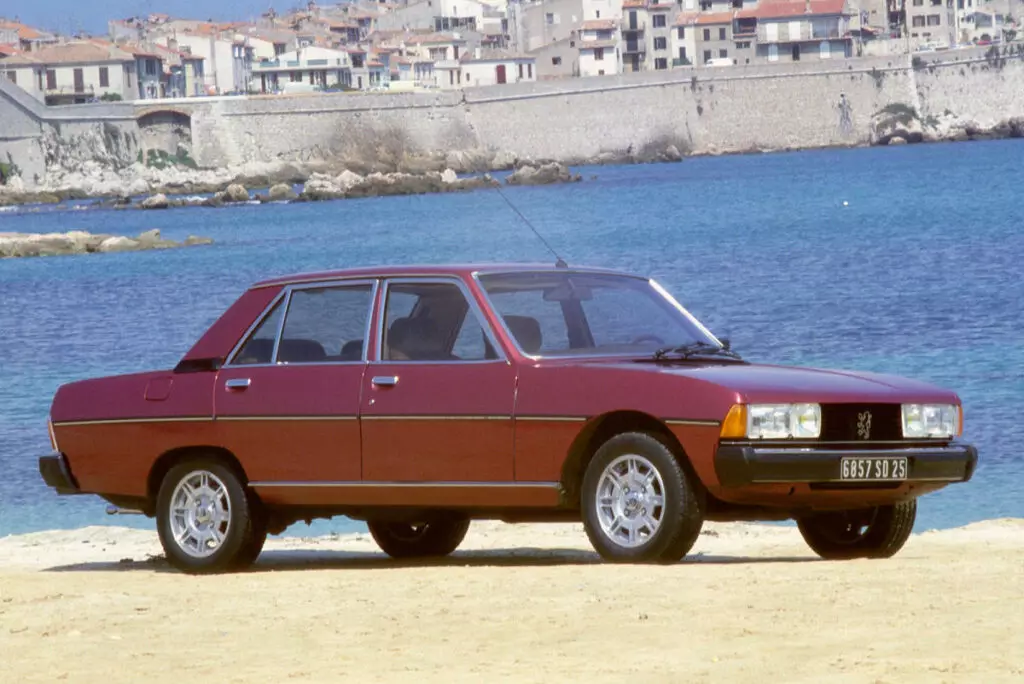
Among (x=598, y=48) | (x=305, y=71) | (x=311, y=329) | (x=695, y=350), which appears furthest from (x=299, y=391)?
(x=598, y=48)

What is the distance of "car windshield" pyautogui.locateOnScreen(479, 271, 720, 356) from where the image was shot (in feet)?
26.9

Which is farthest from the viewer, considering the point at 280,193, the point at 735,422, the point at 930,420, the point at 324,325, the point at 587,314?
the point at 280,193

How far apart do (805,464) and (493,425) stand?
1.26m

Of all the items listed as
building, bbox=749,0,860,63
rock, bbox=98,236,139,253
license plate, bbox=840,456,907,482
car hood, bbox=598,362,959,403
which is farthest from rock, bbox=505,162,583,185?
license plate, bbox=840,456,907,482

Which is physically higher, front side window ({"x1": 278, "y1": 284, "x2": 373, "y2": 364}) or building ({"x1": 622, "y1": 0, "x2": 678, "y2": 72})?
building ({"x1": 622, "y1": 0, "x2": 678, "y2": 72})

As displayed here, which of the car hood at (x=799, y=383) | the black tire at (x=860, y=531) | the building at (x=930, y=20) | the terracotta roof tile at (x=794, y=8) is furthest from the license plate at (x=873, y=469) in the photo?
the building at (x=930, y=20)

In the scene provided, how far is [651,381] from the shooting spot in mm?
7648

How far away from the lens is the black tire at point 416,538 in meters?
9.37

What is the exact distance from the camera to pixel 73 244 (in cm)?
6856

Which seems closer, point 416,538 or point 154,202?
point 416,538

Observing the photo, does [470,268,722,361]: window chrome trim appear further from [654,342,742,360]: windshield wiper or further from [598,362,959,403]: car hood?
[598,362,959,403]: car hood

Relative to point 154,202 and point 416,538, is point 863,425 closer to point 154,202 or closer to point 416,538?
point 416,538

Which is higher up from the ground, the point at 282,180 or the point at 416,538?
the point at 282,180

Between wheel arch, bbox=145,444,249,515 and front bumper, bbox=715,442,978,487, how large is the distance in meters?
2.26
